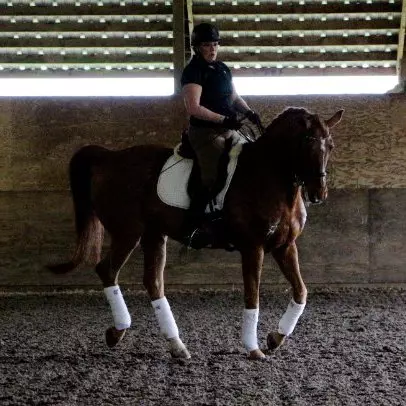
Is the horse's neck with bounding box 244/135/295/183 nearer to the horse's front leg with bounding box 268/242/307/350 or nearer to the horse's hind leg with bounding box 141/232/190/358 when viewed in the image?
the horse's front leg with bounding box 268/242/307/350

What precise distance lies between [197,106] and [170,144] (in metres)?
2.45

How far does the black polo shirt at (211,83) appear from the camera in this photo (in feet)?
13.8

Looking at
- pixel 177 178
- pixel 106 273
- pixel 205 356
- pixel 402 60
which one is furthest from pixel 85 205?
pixel 402 60

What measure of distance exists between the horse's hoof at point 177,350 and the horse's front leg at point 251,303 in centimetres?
38

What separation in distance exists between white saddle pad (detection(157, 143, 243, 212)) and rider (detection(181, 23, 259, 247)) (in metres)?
0.08

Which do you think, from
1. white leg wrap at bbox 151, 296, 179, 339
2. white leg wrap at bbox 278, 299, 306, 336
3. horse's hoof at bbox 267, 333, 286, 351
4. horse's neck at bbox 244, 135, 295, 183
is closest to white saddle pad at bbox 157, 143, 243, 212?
horse's neck at bbox 244, 135, 295, 183

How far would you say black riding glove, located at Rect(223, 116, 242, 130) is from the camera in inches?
161

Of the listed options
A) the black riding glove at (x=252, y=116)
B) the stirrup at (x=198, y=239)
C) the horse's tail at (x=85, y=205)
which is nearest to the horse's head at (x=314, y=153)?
the black riding glove at (x=252, y=116)

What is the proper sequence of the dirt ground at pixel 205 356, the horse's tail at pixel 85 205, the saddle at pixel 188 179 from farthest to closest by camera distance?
the horse's tail at pixel 85 205
the saddle at pixel 188 179
the dirt ground at pixel 205 356

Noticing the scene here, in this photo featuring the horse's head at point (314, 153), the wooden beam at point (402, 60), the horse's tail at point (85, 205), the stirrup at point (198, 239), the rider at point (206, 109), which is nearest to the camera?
the horse's head at point (314, 153)

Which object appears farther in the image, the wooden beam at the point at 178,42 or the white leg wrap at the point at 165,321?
the wooden beam at the point at 178,42

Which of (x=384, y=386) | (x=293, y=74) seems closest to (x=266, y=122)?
(x=293, y=74)

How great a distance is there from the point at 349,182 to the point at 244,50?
1720 millimetres

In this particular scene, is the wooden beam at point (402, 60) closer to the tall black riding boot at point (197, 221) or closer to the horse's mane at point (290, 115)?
the horse's mane at point (290, 115)
